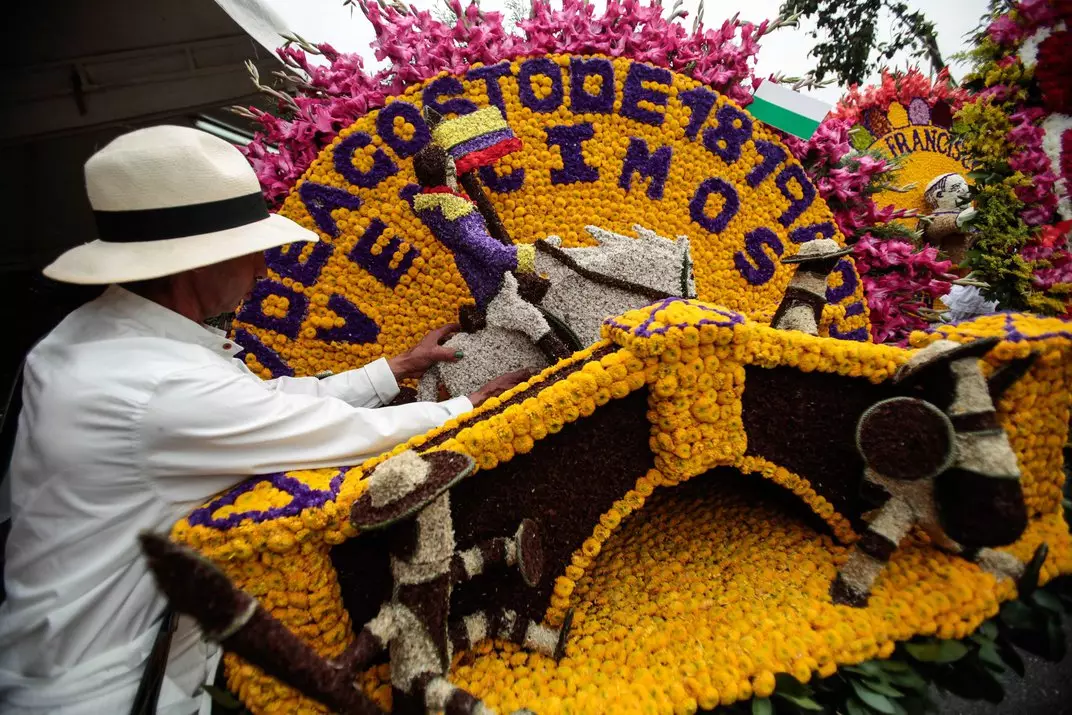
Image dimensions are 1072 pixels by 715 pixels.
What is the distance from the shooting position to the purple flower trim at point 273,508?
1.18 metres

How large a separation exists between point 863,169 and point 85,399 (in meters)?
3.28

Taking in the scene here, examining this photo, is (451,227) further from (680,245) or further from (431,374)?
(680,245)

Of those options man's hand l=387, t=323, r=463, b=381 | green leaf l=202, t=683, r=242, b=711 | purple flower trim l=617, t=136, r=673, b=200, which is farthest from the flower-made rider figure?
green leaf l=202, t=683, r=242, b=711

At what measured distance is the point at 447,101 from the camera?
8.05ft

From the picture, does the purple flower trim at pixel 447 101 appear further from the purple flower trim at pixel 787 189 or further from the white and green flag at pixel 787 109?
the purple flower trim at pixel 787 189

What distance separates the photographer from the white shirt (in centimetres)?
118

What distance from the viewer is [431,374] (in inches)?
93.5

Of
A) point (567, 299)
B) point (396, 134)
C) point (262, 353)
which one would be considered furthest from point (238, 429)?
point (396, 134)

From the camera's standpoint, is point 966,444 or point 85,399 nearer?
point 85,399

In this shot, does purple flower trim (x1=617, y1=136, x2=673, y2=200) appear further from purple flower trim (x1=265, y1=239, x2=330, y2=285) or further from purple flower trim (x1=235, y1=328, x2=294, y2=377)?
purple flower trim (x1=235, y1=328, x2=294, y2=377)

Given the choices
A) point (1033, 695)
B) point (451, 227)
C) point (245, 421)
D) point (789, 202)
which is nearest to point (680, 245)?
point (789, 202)

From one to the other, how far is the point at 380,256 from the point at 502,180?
66cm

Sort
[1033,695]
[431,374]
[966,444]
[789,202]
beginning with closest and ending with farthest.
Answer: [966,444]
[1033,695]
[431,374]
[789,202]

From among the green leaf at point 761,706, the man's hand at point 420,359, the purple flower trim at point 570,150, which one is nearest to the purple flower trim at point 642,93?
the purple flower trim at point 570,150
